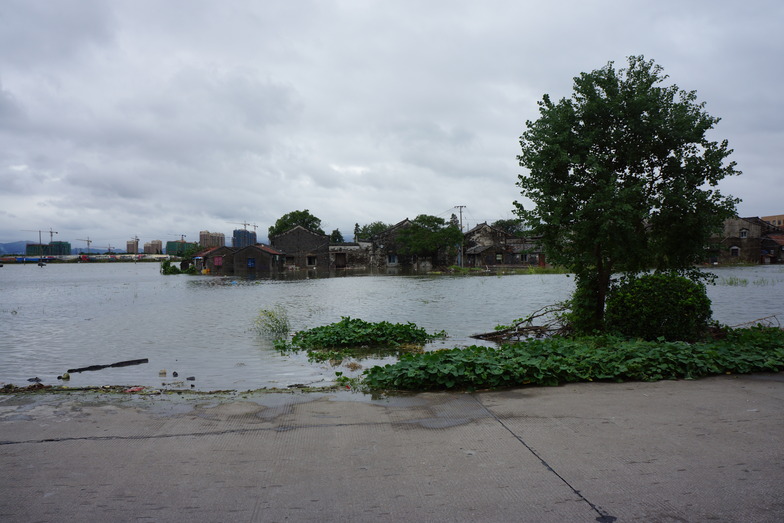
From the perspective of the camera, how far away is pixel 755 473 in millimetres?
3562

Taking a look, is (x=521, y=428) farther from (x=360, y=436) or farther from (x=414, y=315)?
(x=414, y=315)

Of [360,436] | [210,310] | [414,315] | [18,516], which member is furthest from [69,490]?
[210,310]

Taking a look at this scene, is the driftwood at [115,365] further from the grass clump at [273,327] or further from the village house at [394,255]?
the village house at [394,255]

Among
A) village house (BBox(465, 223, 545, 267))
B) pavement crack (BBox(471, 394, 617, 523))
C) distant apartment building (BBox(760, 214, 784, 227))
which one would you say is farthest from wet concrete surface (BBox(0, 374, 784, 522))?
distant apartment building (BBox(760, 214, 784, 227))

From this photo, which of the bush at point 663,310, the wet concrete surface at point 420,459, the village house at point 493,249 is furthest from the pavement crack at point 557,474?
the village house at point 493,249

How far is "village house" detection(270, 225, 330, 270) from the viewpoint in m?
77.3

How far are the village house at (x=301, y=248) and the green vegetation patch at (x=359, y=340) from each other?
6470 centimetres

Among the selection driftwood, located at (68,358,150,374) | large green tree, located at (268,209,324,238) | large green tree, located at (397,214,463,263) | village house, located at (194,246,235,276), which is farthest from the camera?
large green tree, located at (268,209,324,238)

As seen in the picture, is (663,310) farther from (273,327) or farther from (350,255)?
(350,255)

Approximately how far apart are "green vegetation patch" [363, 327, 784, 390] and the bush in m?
1.64

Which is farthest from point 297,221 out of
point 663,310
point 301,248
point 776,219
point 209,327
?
point 776,219

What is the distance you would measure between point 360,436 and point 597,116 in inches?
347

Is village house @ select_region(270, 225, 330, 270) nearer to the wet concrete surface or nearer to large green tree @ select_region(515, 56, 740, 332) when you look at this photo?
large green tree @ select_region(515, 56, 740, 332)

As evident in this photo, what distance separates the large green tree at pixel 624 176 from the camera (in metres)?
9.84
